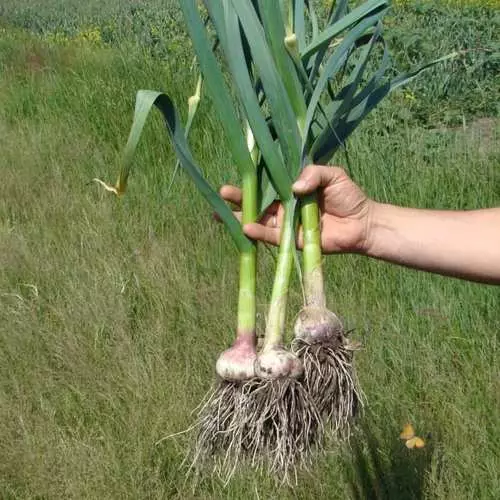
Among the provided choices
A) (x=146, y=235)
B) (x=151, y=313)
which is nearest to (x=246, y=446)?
(x=151, y=313)

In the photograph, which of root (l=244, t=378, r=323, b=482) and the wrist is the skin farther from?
root (l=244, t=378, r=323, b=482)

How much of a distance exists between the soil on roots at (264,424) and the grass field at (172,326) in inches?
12.7

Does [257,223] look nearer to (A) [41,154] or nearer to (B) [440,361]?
(B) [440,361]

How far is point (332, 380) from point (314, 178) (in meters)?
0.34

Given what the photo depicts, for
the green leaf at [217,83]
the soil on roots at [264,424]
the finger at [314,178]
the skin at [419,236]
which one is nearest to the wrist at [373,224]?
the skin at [419,236]

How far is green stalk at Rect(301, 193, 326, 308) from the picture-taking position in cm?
142

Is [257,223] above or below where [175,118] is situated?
below

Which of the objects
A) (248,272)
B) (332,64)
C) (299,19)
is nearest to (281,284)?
(248,272)

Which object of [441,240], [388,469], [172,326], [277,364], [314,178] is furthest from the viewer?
[172,326]

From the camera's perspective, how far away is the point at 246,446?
57.6 inches

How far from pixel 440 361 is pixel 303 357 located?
1093mm

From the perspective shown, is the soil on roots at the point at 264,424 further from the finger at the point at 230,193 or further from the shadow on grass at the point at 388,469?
the shadow on grass at the point at 388,469

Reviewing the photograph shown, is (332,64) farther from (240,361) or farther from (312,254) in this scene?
(240,361)

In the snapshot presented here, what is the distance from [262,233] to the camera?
1.52 meters
